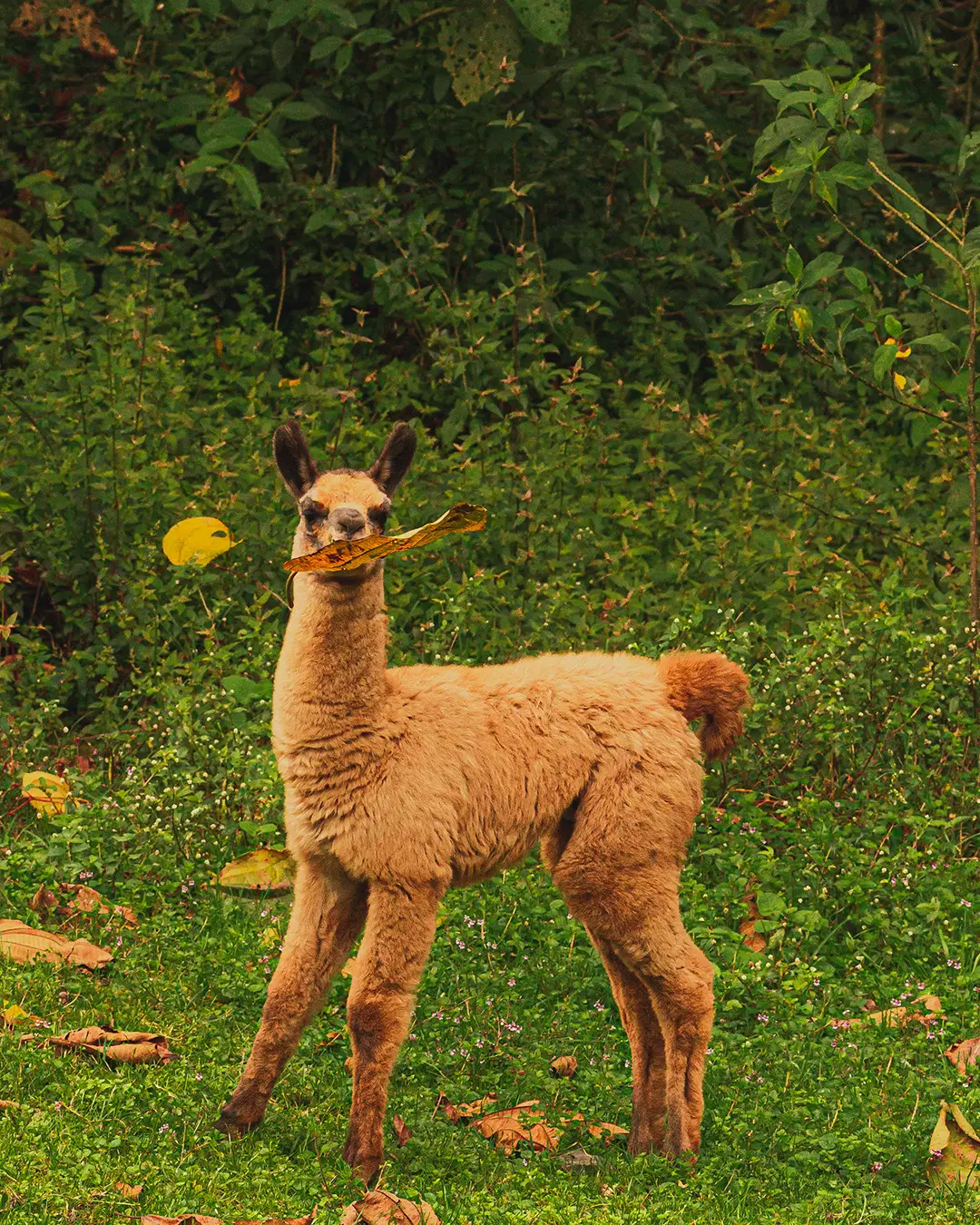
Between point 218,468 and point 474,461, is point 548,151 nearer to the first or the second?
point 474,461

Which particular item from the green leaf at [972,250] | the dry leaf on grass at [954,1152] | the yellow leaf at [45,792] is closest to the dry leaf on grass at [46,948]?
the yellow leaf at [45,792]

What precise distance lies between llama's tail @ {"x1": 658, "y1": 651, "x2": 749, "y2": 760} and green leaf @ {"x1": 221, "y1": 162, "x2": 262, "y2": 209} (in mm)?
4926

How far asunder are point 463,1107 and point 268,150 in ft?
19.7

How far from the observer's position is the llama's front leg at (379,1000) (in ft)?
16.9

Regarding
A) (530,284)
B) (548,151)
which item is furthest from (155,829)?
(548,151)

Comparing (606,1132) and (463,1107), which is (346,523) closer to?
(463,1107)

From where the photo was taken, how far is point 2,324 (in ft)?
31.2

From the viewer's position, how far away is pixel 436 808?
17.7ft

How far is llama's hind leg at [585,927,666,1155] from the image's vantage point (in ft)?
18.6

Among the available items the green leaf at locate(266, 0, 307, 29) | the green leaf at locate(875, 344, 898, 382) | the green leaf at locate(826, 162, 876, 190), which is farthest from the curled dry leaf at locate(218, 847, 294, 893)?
the green leaf at locate(266, 0, 307, 29)

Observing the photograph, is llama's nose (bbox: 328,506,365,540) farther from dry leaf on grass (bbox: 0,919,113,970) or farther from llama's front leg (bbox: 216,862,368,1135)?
dry leaf on grass (bbox: 0,919,113,970)

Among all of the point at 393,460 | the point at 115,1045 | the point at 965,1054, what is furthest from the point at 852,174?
the point at 115,1045

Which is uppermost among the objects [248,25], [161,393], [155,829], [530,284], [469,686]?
[248,25]

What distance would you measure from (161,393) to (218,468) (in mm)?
607
